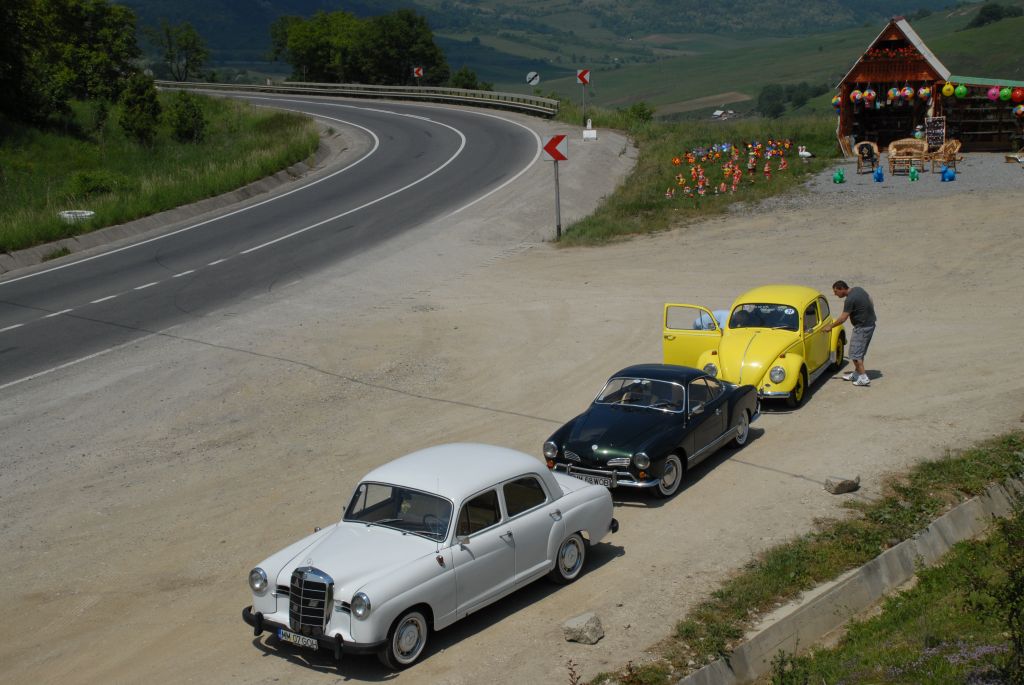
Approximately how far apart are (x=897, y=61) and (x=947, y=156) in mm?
5365

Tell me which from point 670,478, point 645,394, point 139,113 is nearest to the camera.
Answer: point 670,478

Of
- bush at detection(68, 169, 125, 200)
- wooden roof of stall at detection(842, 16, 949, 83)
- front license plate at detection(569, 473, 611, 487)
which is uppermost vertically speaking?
wooden roof of stall at detection(842, 16, 949, 83)

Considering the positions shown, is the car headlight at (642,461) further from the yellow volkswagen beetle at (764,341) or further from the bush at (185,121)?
the bush at (185,121)

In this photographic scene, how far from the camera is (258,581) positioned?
9312 mm

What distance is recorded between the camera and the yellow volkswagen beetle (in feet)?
51.4

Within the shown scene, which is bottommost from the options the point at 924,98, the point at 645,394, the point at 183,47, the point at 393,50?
the point at 645,394

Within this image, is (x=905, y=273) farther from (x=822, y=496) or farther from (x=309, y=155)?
(x=309, y=155)

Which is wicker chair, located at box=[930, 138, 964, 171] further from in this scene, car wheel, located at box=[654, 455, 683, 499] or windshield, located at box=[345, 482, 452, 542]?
windshield, located at box=[345, 482, 452, 542]

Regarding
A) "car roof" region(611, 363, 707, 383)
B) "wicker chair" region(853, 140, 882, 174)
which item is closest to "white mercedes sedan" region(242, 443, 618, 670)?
"car roof" region(611, 363, 707, 383)

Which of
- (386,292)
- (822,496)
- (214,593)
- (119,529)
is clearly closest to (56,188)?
(386,292)

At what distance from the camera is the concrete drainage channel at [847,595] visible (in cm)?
878

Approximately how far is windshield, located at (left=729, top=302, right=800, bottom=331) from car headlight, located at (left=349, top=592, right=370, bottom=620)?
954cm

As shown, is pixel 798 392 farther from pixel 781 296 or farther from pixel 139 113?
pixel 139 113

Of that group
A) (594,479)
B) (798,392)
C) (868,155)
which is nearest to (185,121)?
(868,155)
